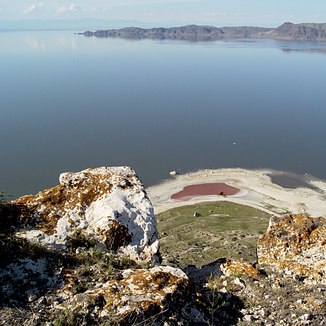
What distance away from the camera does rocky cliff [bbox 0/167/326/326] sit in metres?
4.17

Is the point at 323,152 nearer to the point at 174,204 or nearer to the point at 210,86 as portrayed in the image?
the point at 174,204

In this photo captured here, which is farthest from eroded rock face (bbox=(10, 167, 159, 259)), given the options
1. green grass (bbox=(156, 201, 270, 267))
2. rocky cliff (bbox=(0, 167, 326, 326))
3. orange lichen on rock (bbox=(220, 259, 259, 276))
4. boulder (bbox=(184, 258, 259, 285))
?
green grass (bbox=(156, 201, 270, 267))

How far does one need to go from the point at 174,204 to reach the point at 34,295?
26649 mm

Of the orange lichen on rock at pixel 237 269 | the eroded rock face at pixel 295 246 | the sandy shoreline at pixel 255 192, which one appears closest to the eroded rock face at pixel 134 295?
the orange lichen on rock at pixel 237 269

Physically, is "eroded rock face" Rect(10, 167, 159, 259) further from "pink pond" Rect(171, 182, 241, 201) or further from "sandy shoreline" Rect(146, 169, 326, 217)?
"pink pond" Rect(171, 182, 241, 201)

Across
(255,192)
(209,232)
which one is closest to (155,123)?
(255,192)

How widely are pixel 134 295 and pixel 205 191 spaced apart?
30452mm

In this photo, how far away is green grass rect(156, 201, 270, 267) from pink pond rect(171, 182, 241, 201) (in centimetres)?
351

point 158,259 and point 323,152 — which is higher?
point 158,259

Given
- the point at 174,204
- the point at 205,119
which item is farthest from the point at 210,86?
the point at 174,204

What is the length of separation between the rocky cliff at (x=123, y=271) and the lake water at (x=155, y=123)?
3004 cm

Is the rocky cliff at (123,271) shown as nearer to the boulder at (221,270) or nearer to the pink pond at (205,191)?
the boulder at (221,270)

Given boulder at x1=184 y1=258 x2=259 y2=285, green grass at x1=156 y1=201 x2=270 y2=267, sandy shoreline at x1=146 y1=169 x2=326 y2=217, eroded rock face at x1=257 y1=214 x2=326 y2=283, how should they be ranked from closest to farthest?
boulder at x1=184 y1=258 x2=259 y2=285 → eroded rock face at x1=257 y1=214 x2=326 y2=283 → green grass at x1=156 y1=201 x2=270 y2=267 → sandy shoreline at x1=146 y1=169 x2=326 y2=217

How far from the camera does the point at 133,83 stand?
9125 cm
